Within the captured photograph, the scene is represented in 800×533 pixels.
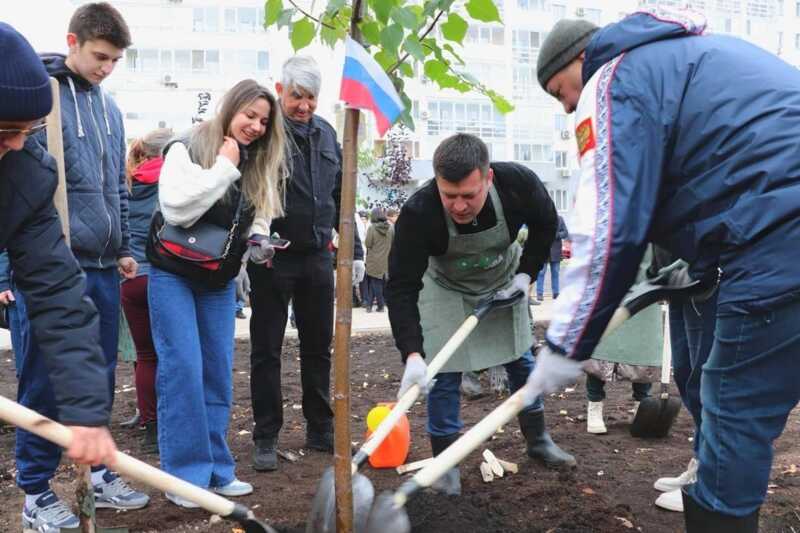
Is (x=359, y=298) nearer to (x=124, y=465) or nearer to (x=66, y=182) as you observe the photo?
(x=66, y=182)

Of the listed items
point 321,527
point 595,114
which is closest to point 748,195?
point 595,114

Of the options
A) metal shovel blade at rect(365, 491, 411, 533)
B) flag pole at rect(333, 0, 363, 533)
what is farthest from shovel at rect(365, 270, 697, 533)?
flag pole at rect(333, 0, 363, 533)

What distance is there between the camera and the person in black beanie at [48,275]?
2055 millimetres

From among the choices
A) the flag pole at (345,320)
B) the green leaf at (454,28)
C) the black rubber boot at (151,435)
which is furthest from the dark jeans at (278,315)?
the green leaf at (454,28)

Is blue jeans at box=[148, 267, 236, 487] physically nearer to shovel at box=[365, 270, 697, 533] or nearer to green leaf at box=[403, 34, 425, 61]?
shovel at box=[365, 270, 697, 533]

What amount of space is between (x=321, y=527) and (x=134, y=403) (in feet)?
11.6

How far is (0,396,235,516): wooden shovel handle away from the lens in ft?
6.49

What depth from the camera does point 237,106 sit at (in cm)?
344

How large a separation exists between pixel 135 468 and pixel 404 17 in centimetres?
153

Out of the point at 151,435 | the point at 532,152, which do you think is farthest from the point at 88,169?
the point at 532,152

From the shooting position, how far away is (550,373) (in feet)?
7.22

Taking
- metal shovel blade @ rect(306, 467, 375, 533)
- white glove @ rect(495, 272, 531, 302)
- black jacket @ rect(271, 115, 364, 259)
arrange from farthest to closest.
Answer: black jacket @ rect(271, 115, 364, 259)
white glove @ rect(495, 272, 531, 302)
metal shovel blade @ rect(306, 467, 375, 533)

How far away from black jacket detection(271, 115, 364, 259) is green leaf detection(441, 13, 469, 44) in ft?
4.83

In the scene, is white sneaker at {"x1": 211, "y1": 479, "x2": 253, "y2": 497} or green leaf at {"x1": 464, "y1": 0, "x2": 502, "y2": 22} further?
white sneaker at {"x1": 211, "y1": 479, "x2": 253, "y2": 497}
